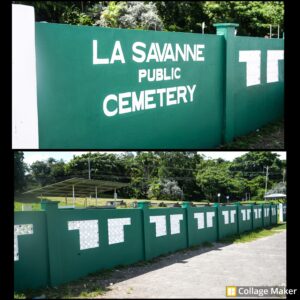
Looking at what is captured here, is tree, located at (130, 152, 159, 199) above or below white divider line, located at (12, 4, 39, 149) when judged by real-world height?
below

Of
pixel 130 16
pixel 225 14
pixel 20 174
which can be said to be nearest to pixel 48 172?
pixel 20 174

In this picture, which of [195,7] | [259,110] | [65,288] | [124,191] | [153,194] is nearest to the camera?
[65,288]

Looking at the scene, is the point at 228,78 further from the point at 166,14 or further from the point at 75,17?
the point at 166,14

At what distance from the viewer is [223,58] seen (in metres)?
10.4

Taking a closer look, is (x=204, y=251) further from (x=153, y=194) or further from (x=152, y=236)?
(x=153, y=194)

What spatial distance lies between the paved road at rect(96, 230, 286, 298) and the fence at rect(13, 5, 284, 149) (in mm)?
1949

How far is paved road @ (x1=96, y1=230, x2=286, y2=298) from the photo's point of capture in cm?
639

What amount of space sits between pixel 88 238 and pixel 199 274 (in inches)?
67.7

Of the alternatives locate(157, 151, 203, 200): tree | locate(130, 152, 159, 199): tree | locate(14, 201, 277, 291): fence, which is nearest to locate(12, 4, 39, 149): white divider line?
locate(14, 201, 277, 291): fence

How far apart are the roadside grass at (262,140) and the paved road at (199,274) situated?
2.17 metres

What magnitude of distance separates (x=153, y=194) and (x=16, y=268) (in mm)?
15949

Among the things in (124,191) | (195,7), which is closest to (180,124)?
(124,191)

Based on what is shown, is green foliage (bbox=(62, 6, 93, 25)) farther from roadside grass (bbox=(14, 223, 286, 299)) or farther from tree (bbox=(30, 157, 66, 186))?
roadside grass (bbox=(14, 223, 286, 299))

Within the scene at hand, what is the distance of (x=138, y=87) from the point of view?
317 inches
